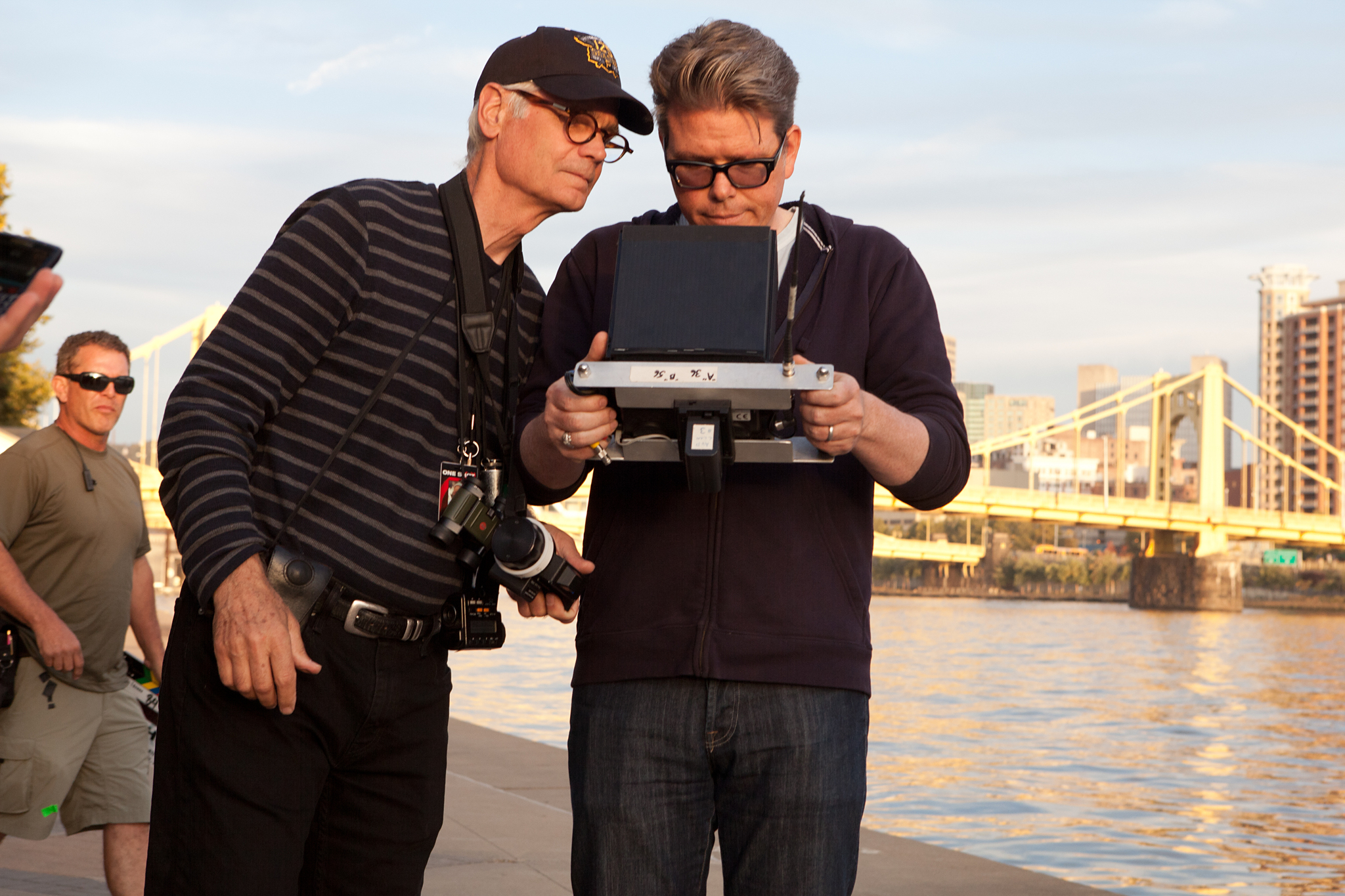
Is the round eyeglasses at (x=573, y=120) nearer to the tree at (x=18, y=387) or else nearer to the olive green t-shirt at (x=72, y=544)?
the olive green t-shirt at (x=72, y=544)

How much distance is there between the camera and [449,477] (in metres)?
1.85

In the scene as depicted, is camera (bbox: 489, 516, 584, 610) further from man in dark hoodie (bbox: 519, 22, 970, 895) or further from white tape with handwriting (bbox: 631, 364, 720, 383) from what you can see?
white tape with handwriting (bbox: 631, 364, 720, 383)

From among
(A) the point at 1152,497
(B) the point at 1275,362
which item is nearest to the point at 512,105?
(A) the point at 1152,497

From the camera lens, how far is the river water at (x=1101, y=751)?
7797 mm

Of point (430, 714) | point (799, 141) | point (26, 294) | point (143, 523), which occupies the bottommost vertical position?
point (430, 714)

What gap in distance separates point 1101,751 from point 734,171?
44.7 ft

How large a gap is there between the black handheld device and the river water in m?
5.64

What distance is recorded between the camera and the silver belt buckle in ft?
5.80

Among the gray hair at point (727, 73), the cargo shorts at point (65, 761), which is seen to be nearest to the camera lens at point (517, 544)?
the gray hair at point (727, 73)

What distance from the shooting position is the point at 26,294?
1834 millimetres

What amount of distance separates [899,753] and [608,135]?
11.3 m

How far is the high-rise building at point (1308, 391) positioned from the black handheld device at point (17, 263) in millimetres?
106079

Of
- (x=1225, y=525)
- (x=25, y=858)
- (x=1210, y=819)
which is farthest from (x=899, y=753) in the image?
(x=1225, y=525)

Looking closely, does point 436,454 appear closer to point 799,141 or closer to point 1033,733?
point 799,141
